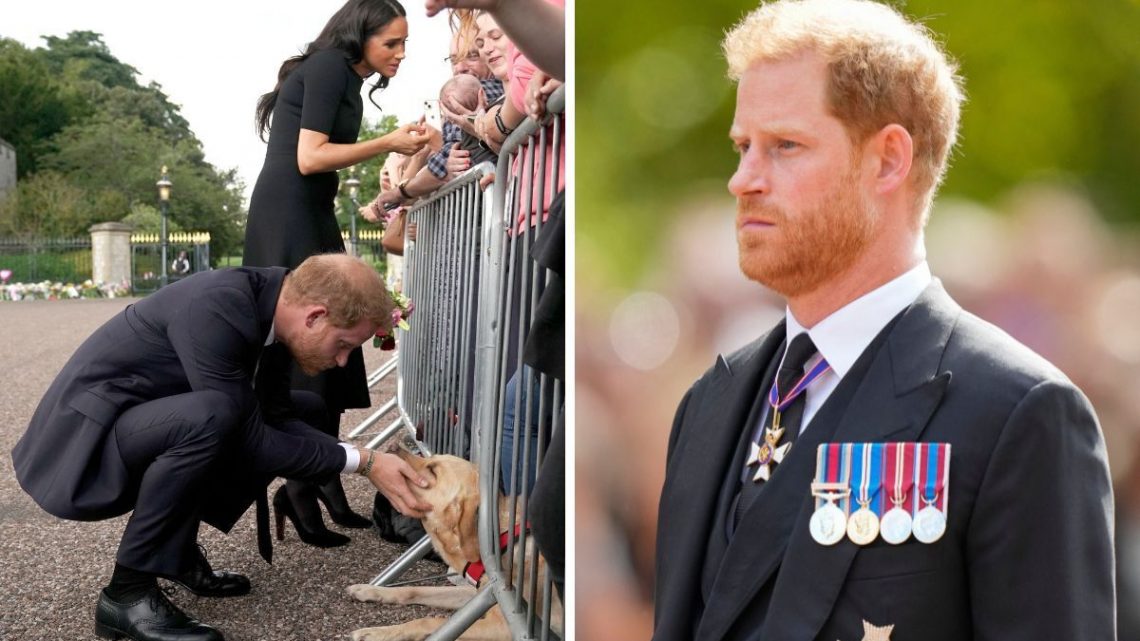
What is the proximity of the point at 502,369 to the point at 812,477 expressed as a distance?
1.78 m

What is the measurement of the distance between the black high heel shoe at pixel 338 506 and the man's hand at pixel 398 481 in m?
1.20

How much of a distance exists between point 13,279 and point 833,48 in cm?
4203

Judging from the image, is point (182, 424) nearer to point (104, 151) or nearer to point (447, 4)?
point (447, 4)

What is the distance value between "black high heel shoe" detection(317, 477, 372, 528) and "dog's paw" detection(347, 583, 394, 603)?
76 cm

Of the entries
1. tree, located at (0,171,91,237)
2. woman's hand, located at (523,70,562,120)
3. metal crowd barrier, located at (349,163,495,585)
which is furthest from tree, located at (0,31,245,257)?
woman's hand, located at (523,70,562,120)

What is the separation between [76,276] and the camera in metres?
38.0

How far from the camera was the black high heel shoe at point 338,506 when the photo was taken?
4.41 meters

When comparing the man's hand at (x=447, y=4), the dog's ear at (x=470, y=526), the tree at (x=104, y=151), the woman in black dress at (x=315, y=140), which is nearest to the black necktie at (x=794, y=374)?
the man's hand at (x=447, y=4)

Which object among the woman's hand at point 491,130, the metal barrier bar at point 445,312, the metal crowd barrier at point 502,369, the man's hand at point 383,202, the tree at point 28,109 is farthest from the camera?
the tree at point 28,109

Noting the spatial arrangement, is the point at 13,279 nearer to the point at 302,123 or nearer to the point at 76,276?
the point at 76,276

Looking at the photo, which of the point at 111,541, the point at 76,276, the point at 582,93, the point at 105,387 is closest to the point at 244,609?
the point at 105,387

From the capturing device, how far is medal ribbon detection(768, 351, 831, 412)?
878 millimetres

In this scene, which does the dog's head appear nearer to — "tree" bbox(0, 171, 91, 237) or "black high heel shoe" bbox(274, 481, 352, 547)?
"black high heel shoe" bbox(274, 481, 352, 547)

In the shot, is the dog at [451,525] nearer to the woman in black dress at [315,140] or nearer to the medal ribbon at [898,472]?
the woman in black dress at [315,140]
